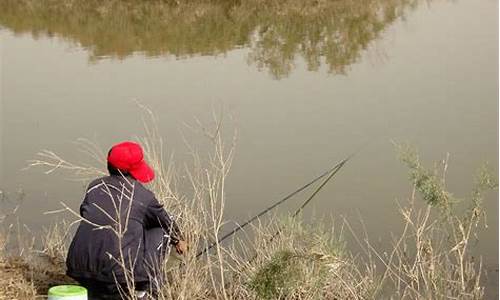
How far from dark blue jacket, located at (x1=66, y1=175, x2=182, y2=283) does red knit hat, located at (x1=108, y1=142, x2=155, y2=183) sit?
1.7 inches

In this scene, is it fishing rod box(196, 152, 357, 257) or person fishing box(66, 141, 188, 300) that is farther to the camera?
fishing rod box(196, 152, 357, 257)

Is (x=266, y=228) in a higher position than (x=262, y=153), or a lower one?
higher

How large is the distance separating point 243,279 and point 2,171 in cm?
383

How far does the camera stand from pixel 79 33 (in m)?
14.7

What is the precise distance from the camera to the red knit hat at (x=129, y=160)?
14.4 feet

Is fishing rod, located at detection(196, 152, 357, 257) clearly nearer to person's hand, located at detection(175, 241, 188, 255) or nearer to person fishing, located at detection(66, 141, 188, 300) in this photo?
person's hand, located at detection(175, 241, 188, 255)

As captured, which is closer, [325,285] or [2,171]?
[325,285]

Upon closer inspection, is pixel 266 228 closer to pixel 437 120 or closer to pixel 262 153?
pixel 262 153

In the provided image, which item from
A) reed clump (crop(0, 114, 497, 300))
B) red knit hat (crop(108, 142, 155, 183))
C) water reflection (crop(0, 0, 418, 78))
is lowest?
water reflection (crop(0, 0, 418, 78))

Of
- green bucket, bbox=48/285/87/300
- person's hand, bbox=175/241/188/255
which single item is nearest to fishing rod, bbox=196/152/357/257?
person's hand, bbox=175/241/188/255

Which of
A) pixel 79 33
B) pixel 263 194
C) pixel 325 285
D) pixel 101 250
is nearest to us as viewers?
pixel 101 250

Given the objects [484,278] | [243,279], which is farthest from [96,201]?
[484,278]

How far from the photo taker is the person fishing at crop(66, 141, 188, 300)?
171 inches

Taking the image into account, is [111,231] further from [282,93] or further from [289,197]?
[282,93]
